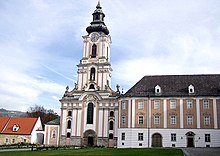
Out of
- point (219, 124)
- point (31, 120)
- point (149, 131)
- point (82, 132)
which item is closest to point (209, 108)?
point (219, 124)

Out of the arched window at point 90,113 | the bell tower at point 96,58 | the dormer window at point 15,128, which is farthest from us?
the dormer window at point 15,128

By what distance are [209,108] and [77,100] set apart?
24.2 m

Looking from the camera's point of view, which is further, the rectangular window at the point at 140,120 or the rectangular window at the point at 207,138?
the rectangular window at the point at 140,120

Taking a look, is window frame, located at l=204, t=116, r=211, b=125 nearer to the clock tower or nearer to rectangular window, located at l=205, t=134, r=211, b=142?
rectangular window, located at l=205, t=134, r=211, b=142

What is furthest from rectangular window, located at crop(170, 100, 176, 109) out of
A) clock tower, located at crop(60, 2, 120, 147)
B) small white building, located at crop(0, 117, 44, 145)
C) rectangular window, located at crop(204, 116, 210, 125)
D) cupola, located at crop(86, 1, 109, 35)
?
small white building, located at crop(0, 117, 44, 145)

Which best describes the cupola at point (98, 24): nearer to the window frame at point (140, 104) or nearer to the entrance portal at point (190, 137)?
the window frame at point (140, 104)

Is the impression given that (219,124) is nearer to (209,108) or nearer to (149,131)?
(209,108)

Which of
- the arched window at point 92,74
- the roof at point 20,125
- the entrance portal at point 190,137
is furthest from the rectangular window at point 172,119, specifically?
the roof at point 20,125

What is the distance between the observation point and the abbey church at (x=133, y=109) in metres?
45.9

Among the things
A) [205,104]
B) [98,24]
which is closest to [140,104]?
[205,104]

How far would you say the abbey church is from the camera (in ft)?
151

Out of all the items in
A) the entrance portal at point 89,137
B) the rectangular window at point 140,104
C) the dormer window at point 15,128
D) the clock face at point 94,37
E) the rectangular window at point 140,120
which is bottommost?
the entrance portal at point 89,137

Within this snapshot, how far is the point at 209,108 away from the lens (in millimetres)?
45969

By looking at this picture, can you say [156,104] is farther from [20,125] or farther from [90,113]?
[20,125]
